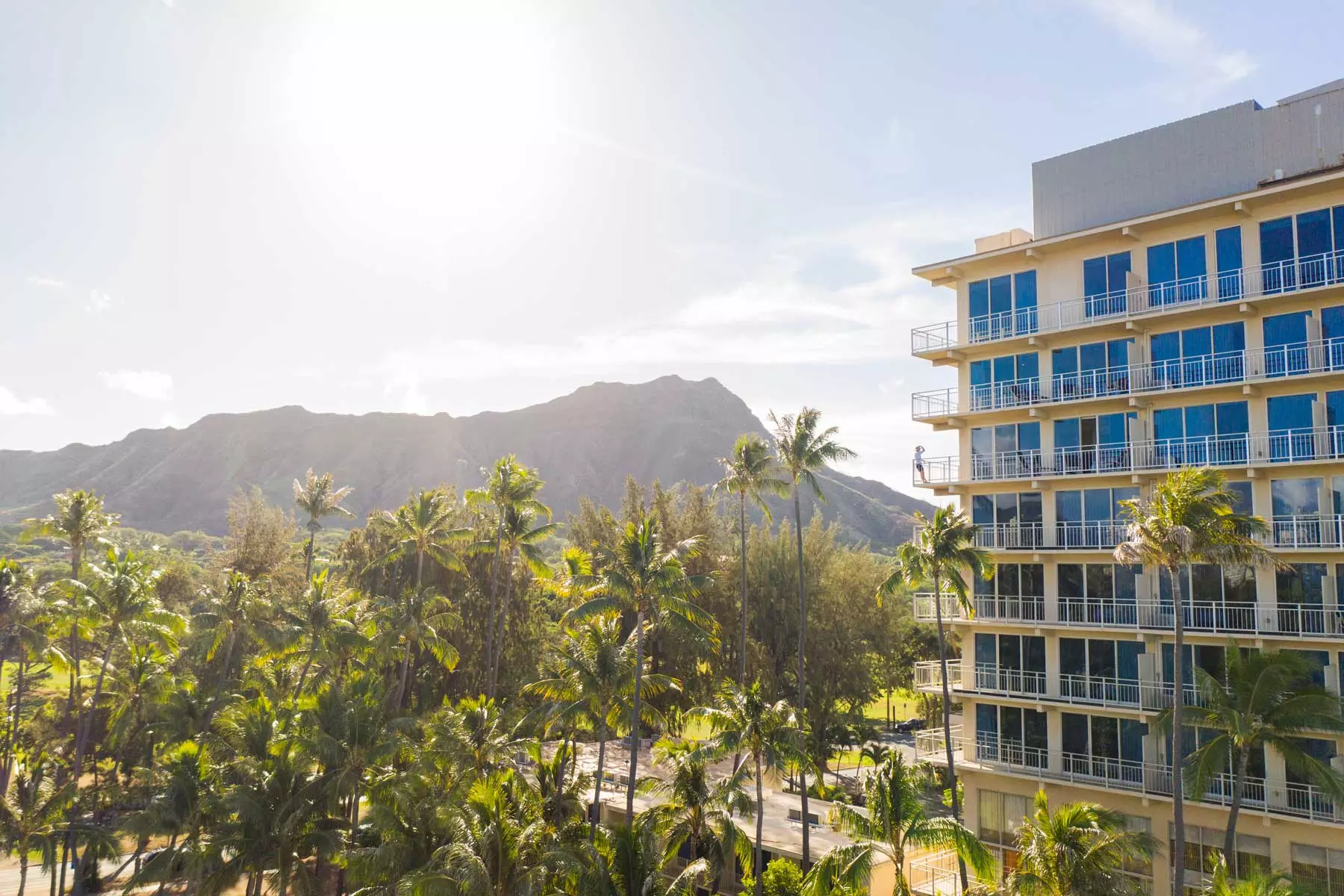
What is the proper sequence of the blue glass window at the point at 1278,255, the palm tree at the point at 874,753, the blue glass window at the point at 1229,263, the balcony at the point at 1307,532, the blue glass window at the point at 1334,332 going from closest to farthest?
the balcony at the point at 1307,532
the blue glass window at the point at 1334,332
the blue glass window at the point at 1278,255
the blue glass window at the point at 1229,263
the palm tree at the point at 874,753

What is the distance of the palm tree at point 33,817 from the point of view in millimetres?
36969

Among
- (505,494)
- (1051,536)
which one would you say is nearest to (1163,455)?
(1051,536)

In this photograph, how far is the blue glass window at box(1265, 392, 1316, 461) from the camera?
3058cm

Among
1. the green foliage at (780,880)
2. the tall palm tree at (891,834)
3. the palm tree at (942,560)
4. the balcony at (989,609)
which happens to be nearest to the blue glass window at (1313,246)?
the palm tree at (942,560)

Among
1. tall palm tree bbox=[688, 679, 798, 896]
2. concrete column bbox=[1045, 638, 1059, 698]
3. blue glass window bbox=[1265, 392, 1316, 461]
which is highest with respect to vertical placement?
blue glass window bbox=[1265, 392, 1316, 461]

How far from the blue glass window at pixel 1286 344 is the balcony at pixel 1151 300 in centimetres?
109

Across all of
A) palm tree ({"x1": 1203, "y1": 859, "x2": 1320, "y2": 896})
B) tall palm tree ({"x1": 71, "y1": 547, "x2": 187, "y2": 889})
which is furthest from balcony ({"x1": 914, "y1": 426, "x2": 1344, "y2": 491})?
tall palm tree ({"x1": 71, "y1": 547, "x2": 187, "y2": 889})

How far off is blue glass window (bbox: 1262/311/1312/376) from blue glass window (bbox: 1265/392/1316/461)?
970 mm

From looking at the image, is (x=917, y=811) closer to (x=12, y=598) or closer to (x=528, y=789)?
(x=528, y=789)

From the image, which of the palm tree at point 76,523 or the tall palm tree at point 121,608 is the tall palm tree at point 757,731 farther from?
the palm tree at point 76,523

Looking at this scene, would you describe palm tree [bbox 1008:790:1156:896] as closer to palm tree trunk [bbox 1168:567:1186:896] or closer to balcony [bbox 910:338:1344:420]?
palm tree trunk [bbox 1168:567:1186:896]

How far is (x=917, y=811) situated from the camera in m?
25.8

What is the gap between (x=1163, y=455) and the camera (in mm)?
33406

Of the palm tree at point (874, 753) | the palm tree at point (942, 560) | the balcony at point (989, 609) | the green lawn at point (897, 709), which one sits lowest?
the green lawn at point (897, 709)
